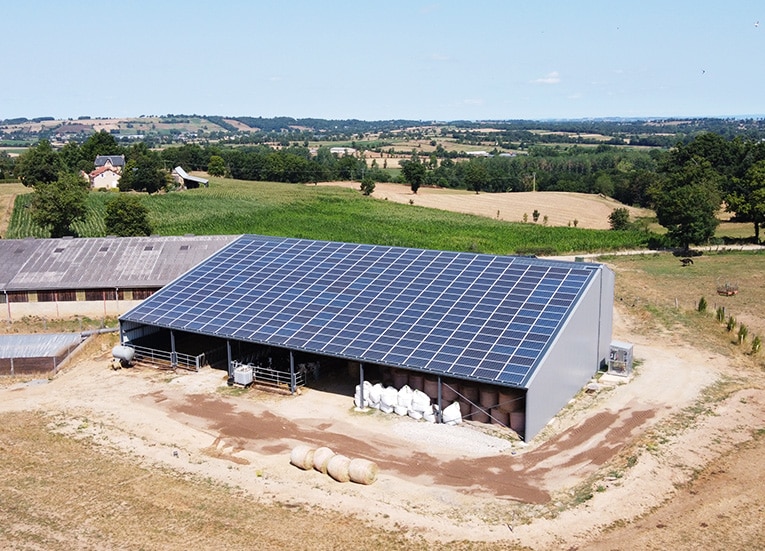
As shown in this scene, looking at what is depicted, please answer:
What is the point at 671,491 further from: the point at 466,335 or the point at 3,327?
the point at 3,327

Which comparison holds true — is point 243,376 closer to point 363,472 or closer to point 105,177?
point 363,472

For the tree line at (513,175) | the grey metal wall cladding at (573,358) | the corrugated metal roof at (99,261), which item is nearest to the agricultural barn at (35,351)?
the corrugated metal roof at (99,261)

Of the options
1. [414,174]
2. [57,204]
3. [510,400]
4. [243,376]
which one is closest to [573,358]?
[510,400]

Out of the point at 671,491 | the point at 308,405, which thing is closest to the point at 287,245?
the point at 308,405

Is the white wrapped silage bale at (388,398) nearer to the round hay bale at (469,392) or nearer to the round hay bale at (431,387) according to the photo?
the round hay bale at (431,387)

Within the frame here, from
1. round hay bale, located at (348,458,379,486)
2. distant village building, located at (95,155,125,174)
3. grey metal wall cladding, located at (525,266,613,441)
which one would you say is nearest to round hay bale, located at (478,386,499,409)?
grey metal wall cladding, located at (525,266,613,441)
